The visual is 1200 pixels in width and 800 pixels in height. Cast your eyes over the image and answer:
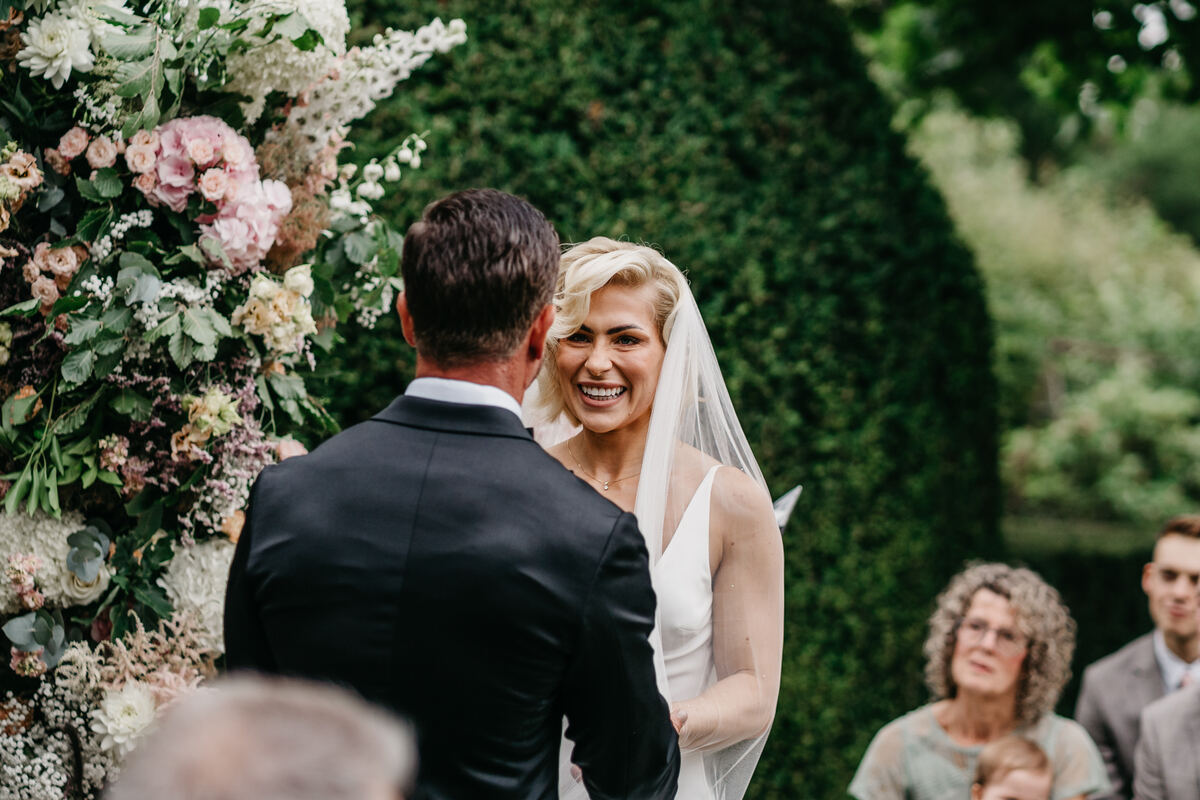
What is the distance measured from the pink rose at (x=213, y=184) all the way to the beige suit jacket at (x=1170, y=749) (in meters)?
4.07

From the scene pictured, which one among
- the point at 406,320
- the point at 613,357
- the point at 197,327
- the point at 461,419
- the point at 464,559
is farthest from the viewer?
the point at 613,357

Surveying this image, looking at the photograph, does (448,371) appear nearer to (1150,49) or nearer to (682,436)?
(682,436)

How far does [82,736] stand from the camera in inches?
98.3

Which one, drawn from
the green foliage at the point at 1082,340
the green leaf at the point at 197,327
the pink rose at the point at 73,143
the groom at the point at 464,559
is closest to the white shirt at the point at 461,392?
the groom at the point at 464,559

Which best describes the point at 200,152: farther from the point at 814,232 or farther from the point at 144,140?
the point at 814,232

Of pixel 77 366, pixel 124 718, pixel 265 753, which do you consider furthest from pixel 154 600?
pixel 265 753

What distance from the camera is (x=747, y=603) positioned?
2.71 metres

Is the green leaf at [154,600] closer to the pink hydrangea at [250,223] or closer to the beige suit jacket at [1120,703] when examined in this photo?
the pink hydrangea at [250,223]

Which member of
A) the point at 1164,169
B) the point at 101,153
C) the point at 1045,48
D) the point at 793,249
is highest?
the point at 1164,169

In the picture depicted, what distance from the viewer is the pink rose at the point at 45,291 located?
92.8 inches

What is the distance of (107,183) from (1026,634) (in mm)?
3517

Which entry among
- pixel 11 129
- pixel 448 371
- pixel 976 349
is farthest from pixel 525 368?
pixel 976 349

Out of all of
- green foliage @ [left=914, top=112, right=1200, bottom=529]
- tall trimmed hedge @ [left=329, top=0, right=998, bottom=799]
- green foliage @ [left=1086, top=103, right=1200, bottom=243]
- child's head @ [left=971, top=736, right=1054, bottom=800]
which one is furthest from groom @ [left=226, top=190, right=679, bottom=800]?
green foliage @ [left=1086, top=103, right=1200, bottom=243]

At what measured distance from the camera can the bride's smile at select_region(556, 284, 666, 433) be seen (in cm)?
275
